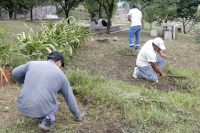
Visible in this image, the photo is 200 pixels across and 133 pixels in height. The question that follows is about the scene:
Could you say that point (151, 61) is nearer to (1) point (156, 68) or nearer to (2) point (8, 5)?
(1) point (156, 68)

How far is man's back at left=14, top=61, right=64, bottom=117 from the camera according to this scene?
177 inches

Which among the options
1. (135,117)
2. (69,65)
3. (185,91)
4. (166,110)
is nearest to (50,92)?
(135,117)

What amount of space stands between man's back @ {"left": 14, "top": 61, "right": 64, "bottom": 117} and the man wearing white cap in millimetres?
3256

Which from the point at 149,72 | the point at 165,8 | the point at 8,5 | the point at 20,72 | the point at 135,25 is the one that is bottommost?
the point at 149,72

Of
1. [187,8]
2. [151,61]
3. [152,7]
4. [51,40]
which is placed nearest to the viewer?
[151,61]

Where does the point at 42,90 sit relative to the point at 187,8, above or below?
below

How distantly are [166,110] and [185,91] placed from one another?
1770 millimetres

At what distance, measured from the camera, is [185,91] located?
7047 mm

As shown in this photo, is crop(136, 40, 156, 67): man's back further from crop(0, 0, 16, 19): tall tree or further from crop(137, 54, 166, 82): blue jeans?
crop(0, 0, 16, 19): tall tree

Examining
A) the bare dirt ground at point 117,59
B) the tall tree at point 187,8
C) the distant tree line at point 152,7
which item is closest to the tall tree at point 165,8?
the distant tree line at point 152,7

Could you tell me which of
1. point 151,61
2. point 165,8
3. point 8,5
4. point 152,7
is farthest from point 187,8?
point 151,61

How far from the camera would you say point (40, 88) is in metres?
4.50

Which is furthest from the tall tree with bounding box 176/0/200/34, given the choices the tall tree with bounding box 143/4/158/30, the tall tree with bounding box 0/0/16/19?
the tall tree with bounding box 0/0/16/19

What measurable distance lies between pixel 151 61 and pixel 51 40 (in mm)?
2133
